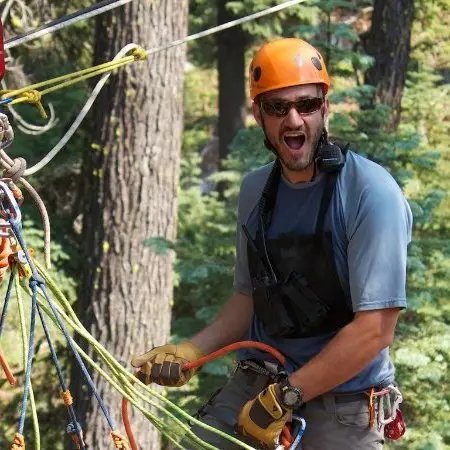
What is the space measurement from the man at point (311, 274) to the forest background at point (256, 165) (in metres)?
2.21

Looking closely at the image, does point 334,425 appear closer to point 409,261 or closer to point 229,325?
point 229,325

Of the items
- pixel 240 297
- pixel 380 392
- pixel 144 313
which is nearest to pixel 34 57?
pixel 144 313

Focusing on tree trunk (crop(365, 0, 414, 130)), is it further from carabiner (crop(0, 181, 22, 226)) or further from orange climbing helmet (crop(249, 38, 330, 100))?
carabiner (crop(0, 181, 22, 226))

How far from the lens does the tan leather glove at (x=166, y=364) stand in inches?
123

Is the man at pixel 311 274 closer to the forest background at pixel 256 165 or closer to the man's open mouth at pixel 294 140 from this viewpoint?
the man's open mouth at pixel 294 140

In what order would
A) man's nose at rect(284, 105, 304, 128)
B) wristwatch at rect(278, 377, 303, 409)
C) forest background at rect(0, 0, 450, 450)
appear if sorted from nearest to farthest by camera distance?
wristwatch at rect(278, 377, 303, 409) < man's nose at rect(284, 105, 304, 128) < forest background at rect(0, 0, 450, 450)

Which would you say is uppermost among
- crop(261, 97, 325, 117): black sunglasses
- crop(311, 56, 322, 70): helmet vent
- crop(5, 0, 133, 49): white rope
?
crop(5, 0, 133, 49): white rope

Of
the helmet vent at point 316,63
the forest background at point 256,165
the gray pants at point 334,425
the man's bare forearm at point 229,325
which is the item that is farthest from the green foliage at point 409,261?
the helmet vent at point 316,63

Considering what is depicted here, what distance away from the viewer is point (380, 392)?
2.91 m

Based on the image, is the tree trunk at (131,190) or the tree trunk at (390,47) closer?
the tree trunk at (131,190)

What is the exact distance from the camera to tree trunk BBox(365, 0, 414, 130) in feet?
25.3

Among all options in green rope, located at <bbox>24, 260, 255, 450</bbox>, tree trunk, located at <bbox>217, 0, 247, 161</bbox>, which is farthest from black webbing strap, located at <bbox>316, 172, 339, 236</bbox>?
tree trunk, located at <bbox>217, 0, 247, 161</bbox>

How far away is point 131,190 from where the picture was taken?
6.00 meters

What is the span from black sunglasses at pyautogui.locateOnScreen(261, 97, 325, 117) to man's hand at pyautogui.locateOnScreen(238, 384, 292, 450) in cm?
94
